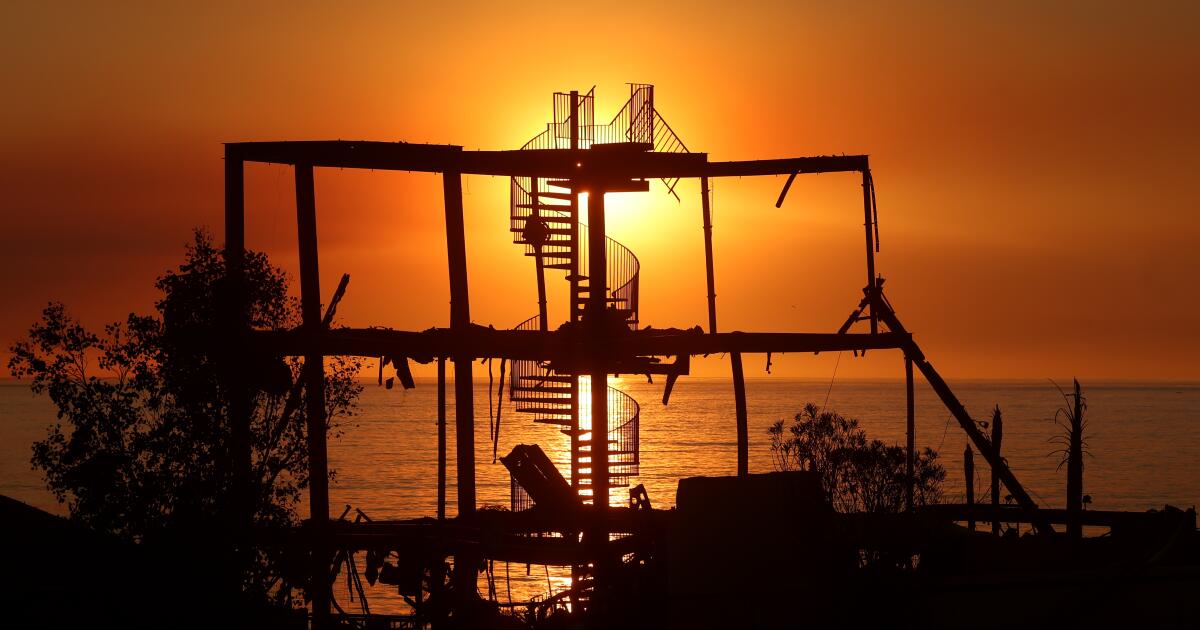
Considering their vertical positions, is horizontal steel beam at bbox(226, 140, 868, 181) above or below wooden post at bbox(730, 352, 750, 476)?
above

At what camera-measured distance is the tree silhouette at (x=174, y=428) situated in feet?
80.6

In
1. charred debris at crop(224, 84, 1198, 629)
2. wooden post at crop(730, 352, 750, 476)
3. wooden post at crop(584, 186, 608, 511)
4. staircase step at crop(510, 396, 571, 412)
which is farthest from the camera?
wooden post at crop(730, 352, 750, 476)

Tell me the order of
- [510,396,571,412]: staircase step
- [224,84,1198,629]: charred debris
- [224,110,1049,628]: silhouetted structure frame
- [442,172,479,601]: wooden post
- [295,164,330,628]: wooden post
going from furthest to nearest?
[510,396,571,412]: staircase step
[442,172,479,601]: wooden post
[224,110,1049,628]: silhouetted structure frame
[295,164,330,628]: wooden post
[224,84,1198,629]: charred debris

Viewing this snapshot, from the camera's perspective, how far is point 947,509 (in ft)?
99.9

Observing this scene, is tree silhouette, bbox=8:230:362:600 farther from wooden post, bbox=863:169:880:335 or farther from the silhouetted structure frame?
wooden post, bbox=863:169:880:335

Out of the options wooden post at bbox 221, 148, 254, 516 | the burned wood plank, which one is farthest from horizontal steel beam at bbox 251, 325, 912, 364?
wooden post at bbox 221, 148, 254, 516

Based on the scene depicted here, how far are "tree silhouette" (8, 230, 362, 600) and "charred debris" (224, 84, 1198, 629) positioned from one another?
569 mm

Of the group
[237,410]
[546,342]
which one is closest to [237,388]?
[237,410]

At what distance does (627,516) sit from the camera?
27.0 meters

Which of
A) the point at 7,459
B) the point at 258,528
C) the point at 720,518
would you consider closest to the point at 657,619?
the point at 720,518

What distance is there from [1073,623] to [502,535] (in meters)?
12.7

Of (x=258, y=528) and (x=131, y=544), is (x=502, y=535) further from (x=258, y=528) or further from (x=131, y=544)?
(x=131, y=544)

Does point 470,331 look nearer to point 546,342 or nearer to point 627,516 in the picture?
point 546,342

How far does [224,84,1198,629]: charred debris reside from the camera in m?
19.2
